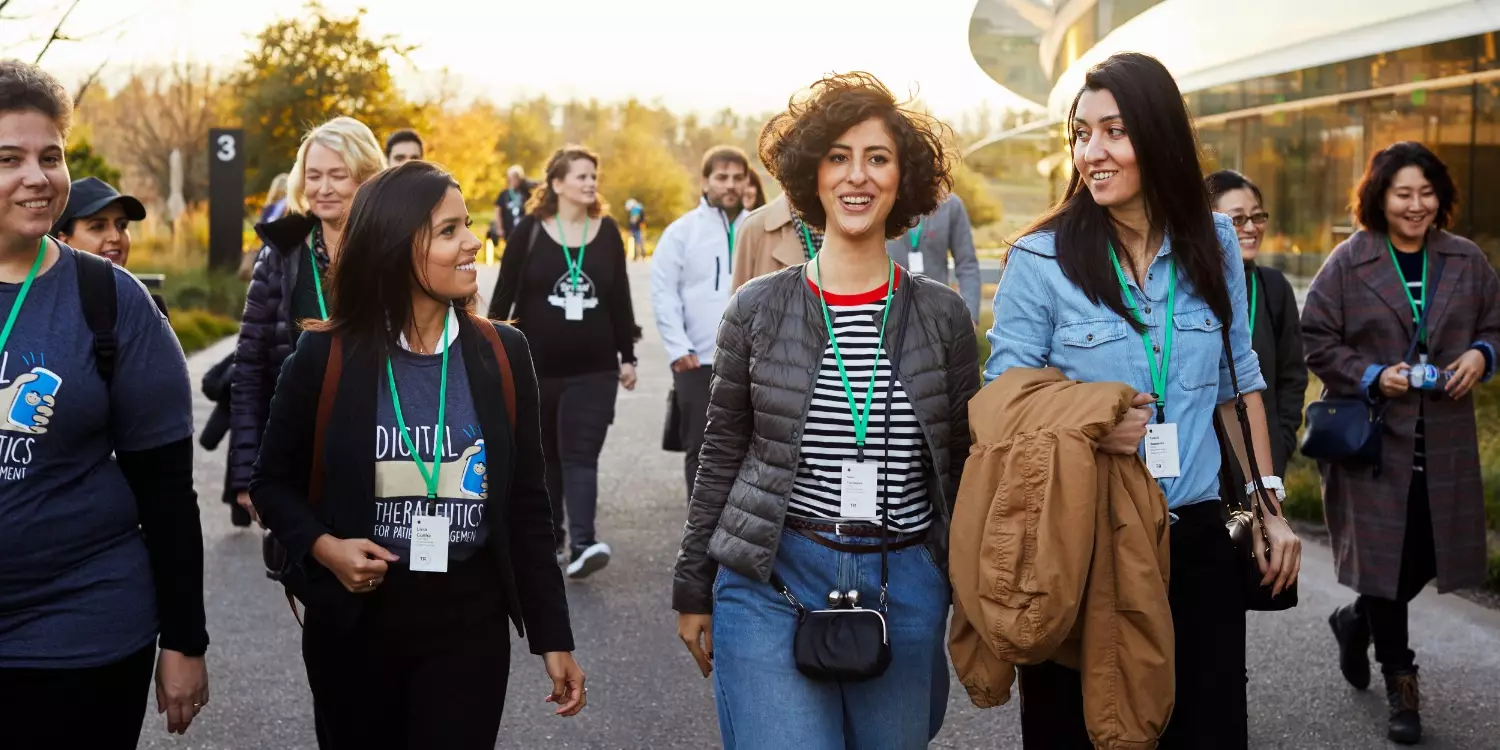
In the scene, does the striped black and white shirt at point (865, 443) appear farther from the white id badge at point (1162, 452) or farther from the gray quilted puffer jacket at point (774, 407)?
the white id badge at point (1162, 452)

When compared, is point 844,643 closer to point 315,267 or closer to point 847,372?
point 847,372

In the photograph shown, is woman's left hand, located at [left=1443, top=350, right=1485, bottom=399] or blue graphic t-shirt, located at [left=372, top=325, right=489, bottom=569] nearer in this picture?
blue graphic t-shirt, located at [left=372, top=325, right=489, bottom=569]

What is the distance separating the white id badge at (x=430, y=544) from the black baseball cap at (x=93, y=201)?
2.97 meters

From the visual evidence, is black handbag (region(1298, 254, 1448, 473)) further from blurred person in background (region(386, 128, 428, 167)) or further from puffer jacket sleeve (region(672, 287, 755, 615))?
blurred person in background (region(386, 128, 428, 167))

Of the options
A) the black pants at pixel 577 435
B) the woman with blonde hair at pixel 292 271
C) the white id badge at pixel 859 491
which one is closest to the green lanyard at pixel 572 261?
the black pants at pixel 577 435

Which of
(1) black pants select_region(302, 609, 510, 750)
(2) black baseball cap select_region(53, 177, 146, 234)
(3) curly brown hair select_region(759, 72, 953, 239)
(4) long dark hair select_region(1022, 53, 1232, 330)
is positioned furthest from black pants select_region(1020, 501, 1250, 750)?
(2) black baseball cap select_region(53, 177, 146, 234)

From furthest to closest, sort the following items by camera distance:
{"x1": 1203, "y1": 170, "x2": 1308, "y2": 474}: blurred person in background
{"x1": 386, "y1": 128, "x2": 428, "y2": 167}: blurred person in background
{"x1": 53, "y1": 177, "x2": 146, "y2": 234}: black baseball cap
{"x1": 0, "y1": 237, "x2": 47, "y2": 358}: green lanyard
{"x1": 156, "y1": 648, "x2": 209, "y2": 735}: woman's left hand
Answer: {"x1": 386, "y1": 128, "x2": 428, "y2": 167}: blurred person in background → {"x1": 1203, "y1": 170, "x2": 1308, "y2": 474}: blurred person in background → {"x1": 53, "y1": 177, "x2": 146, "y2": 234}: black baseball cap → {"x1": 156, "y1": 648, "x2": 209, "y2": 735}: woman's left hand → {"x1": 0, "y1": 237, "x2": 47, "y2": 358}: green lanyard

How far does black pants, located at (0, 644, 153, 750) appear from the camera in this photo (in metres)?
2.99

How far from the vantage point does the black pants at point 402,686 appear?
11.3 ft

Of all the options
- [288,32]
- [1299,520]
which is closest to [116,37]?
[1299,520]

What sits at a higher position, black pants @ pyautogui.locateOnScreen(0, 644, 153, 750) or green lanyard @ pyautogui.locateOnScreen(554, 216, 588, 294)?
green lanyard @ pyautogui.locateOnScreen(554, 216, 588, 294)

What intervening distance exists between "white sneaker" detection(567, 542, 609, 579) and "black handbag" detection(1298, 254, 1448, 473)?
3.65 metres

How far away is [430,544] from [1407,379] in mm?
3935

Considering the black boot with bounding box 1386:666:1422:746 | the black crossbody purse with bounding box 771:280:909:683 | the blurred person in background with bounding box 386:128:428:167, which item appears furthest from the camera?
the blurred person in background with bounding box 386:128:428:167
